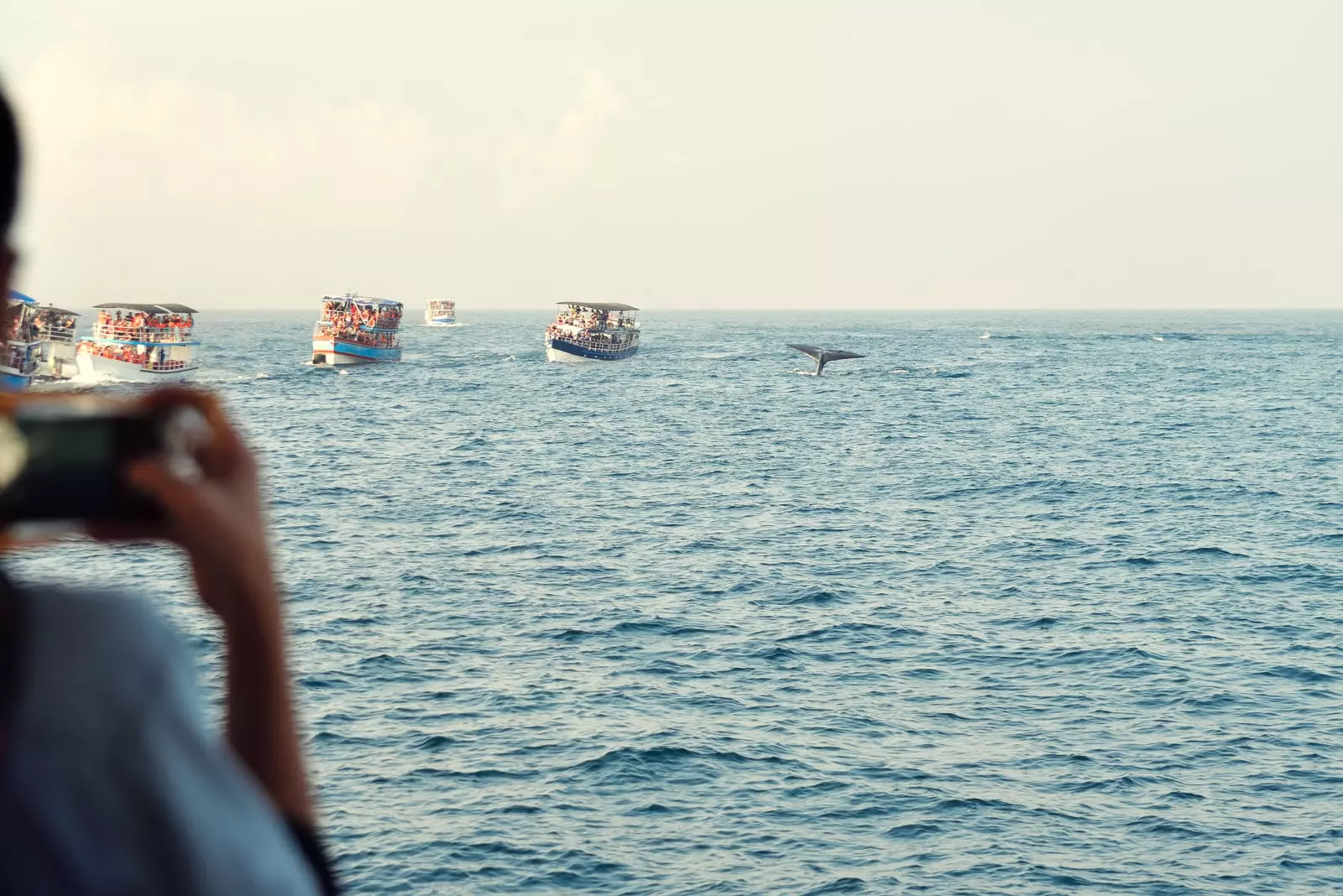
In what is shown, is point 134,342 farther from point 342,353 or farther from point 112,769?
point 112,769

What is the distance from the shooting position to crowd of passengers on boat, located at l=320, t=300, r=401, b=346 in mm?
110594

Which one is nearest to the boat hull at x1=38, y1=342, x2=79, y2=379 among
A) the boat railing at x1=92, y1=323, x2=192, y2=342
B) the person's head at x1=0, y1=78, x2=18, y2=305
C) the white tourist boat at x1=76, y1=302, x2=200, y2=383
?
the white tourist boat at x1=76, y1=302, x2=200, y2=383

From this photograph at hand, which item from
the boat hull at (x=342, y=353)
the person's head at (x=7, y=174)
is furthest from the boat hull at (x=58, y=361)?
the person's head at (x=7, y=174)

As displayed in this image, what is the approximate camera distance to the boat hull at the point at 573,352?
124m

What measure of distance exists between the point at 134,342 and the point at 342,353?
32.3 m

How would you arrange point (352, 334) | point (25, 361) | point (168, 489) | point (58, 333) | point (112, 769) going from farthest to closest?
point (352, 334) → point (58, 333) → point (25, 361) → point (168, 489) → point (112, 769)

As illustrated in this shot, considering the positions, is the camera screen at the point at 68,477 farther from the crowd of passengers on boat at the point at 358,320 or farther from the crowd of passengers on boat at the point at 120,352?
the crowd of passengers on boat at the point at 358,320

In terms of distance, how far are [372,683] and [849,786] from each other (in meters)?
11.0

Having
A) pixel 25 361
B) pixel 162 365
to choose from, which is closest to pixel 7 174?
pixel 25 361

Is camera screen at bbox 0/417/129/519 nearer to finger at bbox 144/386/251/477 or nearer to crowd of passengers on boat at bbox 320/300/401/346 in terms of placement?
finger at bbox 144/386/251/477

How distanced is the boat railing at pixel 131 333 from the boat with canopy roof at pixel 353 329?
26013mm

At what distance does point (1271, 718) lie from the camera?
26.7 m

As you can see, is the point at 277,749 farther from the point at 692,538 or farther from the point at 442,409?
the point at 442,409

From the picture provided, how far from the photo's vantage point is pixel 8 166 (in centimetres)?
117
